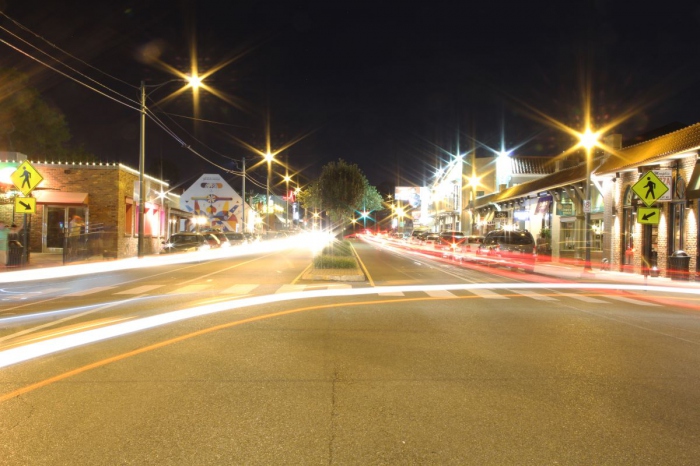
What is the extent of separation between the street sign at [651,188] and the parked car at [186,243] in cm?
2441

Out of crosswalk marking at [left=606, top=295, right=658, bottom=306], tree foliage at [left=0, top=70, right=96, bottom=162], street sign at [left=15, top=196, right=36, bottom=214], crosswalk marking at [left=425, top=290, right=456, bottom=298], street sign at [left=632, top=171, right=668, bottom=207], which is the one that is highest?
tree foliage at [left=0, top=70, right=96, bottom=162]

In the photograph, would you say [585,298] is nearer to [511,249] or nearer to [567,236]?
[511,249]

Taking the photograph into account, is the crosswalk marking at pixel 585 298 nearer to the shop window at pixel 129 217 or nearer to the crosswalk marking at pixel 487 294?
the crosswalk marking at pixel 487 294

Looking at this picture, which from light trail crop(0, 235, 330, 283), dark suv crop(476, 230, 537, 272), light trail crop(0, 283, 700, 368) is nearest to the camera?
light trail crop(0, 283, 700, 368)

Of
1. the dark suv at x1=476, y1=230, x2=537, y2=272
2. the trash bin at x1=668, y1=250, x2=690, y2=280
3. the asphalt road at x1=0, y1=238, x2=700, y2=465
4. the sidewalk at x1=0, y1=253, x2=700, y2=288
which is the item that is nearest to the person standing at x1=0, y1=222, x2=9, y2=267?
the sidewalk at x1=0, y1=253, x2=700, y2=288

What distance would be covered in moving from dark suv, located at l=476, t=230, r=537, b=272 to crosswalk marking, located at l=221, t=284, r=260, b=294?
48.5 feet

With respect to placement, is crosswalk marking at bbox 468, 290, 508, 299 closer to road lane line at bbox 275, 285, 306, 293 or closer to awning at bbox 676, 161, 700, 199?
road lane line at bbox 275, 285, 306, 293

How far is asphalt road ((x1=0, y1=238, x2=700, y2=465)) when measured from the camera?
183 inches

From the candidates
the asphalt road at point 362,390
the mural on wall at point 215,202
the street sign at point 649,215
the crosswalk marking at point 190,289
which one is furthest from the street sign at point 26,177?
the mural on wall at point 215,202

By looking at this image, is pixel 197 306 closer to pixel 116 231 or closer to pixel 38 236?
pixel 116 231

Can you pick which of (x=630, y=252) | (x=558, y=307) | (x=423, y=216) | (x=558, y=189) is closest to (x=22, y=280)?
(x=558, y=307)

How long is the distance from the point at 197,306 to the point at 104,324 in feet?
8.54

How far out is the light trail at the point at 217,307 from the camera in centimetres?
813

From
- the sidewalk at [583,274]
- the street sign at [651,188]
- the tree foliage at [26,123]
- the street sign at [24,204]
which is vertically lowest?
the sidewalk at [583,274]
